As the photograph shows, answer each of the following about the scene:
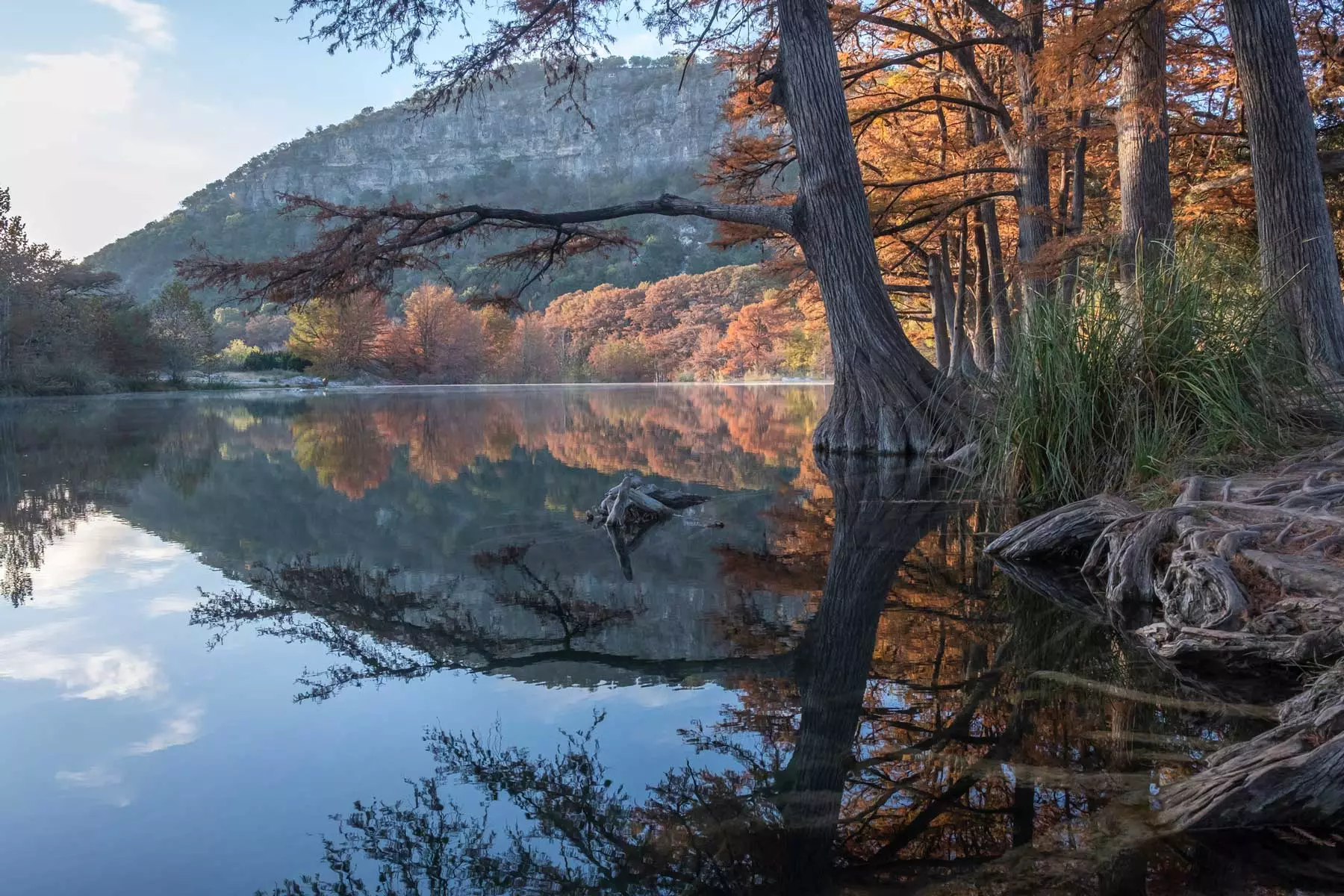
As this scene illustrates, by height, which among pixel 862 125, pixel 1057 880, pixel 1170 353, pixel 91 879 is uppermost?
pixel 862 125

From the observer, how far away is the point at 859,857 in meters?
1.74

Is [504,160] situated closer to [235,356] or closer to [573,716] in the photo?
[235,356]

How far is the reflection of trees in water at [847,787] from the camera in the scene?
67.7 inches

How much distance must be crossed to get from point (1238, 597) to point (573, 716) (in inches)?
82.2

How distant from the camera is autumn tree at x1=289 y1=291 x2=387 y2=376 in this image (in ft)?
128

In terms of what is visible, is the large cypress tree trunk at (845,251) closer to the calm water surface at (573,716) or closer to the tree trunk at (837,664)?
the tree trunk at (837,664)

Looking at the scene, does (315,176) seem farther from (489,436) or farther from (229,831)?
(229,831)

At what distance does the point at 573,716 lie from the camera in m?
2.53

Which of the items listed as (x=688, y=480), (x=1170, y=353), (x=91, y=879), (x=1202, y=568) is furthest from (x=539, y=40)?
(x=91, y=879)

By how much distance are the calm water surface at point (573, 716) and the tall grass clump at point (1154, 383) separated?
2.18 ft

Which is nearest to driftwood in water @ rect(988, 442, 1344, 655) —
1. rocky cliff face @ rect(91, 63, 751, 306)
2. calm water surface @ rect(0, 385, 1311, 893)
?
calm water surface @ rect(0, 385, 1311, 893)

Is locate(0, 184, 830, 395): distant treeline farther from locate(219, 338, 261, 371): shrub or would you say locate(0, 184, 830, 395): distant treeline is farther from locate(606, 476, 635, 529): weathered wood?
locate(606, 476, 635, 529): weathered wood

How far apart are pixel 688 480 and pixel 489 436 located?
5795 millimetres

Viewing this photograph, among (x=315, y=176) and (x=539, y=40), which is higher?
(x=315, y=176)
